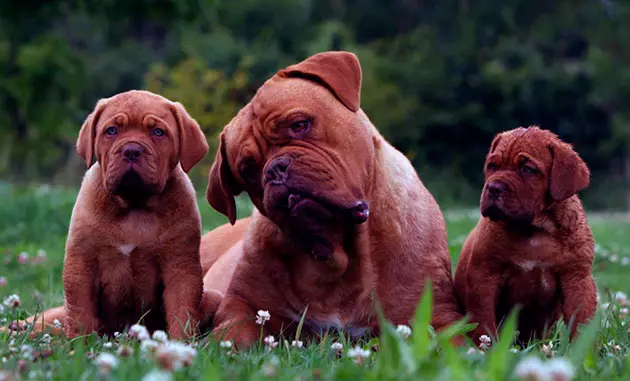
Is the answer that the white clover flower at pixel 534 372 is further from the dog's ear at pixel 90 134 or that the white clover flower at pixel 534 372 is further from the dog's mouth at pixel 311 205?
the dog's ear at pixel 90 134

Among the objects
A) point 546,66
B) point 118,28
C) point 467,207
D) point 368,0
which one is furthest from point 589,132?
point 118,28

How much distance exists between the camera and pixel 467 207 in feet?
72.3

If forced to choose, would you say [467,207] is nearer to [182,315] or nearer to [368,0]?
[368,0]

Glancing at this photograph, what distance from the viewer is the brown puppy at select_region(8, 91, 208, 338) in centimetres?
404

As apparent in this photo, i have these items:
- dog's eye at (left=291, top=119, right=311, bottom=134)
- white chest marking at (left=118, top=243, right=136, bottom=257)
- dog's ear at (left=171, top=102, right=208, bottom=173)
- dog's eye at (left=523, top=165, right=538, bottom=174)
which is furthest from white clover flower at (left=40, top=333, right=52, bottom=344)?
dog's eye at (left=523, top=165, right=538, bottom=174)

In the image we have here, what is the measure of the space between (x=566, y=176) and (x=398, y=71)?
20.9 meters

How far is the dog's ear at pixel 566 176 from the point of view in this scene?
160 inches

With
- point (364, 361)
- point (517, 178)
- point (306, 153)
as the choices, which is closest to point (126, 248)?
point (306, 153)

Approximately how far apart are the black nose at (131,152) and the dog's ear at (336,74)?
751 millimetres

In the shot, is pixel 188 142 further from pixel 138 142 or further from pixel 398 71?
pixel 398 71

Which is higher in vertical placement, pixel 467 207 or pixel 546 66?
pixel 546 66

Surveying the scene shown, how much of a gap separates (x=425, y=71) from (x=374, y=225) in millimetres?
20707

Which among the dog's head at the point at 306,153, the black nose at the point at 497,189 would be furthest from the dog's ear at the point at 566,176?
the dog's head at the point at 306,153

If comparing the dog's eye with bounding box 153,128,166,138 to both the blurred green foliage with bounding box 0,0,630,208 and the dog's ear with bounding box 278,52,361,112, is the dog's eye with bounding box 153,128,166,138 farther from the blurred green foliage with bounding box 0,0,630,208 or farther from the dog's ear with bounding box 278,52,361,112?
the blurred green foliage with bounding box 0,0,630,208
